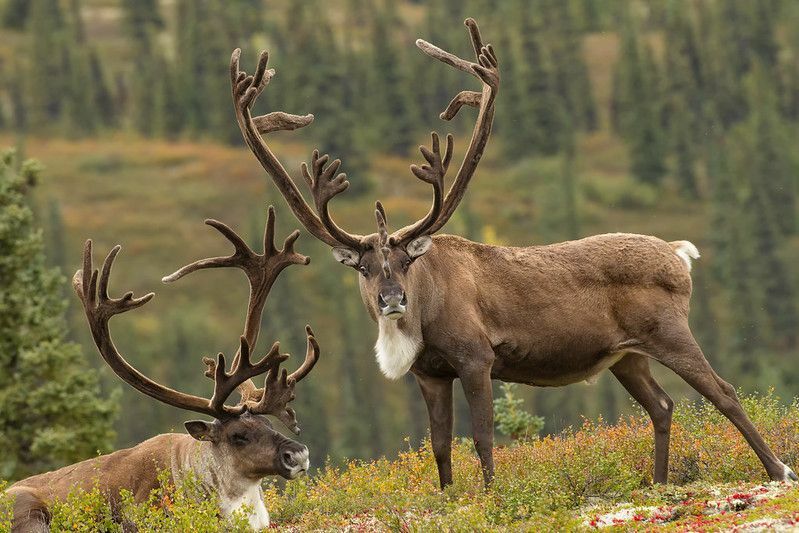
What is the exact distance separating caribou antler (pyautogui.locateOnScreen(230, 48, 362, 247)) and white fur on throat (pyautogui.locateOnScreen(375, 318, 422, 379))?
0.90 m

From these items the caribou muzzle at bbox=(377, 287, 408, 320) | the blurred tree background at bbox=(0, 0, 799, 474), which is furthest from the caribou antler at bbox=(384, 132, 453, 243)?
the blurred tree background at bbox=(0, 0, 799, 474)

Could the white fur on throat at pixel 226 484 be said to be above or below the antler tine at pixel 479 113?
below

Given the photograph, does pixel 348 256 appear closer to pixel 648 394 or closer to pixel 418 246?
pixel 418 246

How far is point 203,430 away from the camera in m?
12.7

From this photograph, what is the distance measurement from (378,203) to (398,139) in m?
146

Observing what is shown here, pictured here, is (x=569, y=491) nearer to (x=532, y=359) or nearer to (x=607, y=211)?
(x=532, y=359)

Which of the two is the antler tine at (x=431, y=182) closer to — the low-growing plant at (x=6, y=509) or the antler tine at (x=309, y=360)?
the antler tine at (x=309, y=360)

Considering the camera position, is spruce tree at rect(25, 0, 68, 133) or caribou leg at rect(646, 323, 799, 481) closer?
caribou leg at rect(646, 323, 799, 481)

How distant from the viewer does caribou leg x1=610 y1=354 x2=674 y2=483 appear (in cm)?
1377

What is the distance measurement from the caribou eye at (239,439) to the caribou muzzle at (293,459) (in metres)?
0.44

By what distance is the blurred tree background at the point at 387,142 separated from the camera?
123 metres


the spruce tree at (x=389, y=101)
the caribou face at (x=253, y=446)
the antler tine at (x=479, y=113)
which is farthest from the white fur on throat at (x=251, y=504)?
the spruce tree at (x=389, y=101)

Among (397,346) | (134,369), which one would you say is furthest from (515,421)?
(134,369)

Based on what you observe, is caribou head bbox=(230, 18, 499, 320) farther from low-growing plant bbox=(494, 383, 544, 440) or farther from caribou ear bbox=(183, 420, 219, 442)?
low-growing plant bbox=(494, 383, 544, 440)
